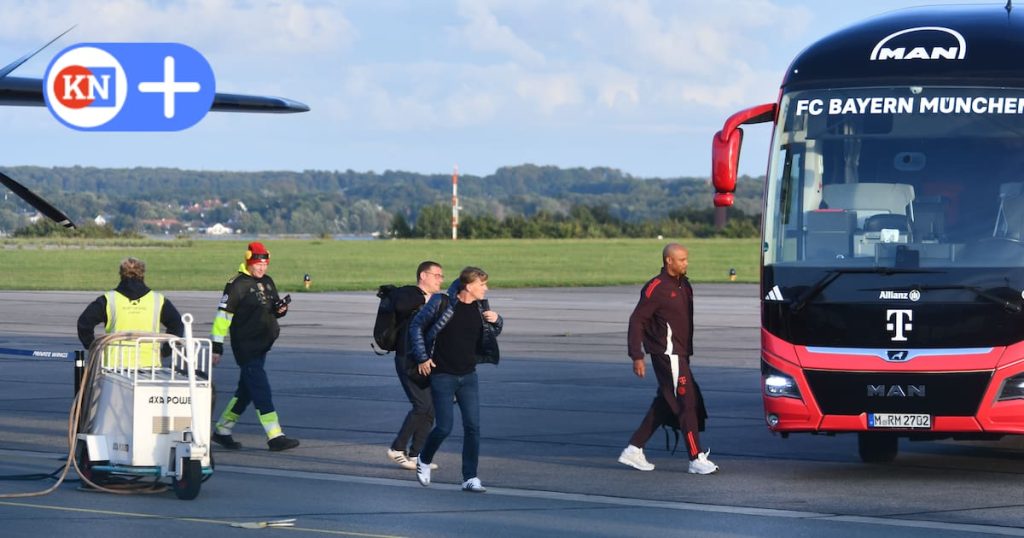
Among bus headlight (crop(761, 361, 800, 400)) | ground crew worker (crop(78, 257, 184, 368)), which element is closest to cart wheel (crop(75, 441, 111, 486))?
ground crew worker (crop(78, 257, 184, 368))

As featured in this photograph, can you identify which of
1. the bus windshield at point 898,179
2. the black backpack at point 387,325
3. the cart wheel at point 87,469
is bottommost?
the cart wheel at point 87,469

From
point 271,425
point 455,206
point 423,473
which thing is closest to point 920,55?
point 423,473

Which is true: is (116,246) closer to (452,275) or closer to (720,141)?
(452,275)

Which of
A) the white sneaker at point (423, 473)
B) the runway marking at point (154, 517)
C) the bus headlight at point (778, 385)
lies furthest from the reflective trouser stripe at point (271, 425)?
the bus headlight at point (778, 385)

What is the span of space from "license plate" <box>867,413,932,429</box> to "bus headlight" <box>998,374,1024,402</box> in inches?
21.6

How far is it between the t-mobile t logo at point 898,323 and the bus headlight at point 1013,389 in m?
0.78

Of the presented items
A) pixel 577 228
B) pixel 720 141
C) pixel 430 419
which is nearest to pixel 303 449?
pixel 430 419

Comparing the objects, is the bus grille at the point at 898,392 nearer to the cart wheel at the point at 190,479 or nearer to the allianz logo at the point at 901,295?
the allianz logo at the point at 901,295

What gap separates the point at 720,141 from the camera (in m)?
11.0

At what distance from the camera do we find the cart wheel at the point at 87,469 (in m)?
10.3

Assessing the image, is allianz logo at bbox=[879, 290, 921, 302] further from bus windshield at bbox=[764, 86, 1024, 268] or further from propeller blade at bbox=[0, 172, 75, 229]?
propeller blade at bbox=[0, 172, 75, 229]

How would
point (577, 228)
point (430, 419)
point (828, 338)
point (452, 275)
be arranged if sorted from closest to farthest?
point (828, 338)
point (430, 419)
point (452, 275)
point (577, 228)

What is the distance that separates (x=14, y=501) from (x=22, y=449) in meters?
2.71

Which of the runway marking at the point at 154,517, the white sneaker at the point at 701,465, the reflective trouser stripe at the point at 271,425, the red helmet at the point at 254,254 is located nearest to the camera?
the runway marking at the point at 154,517
